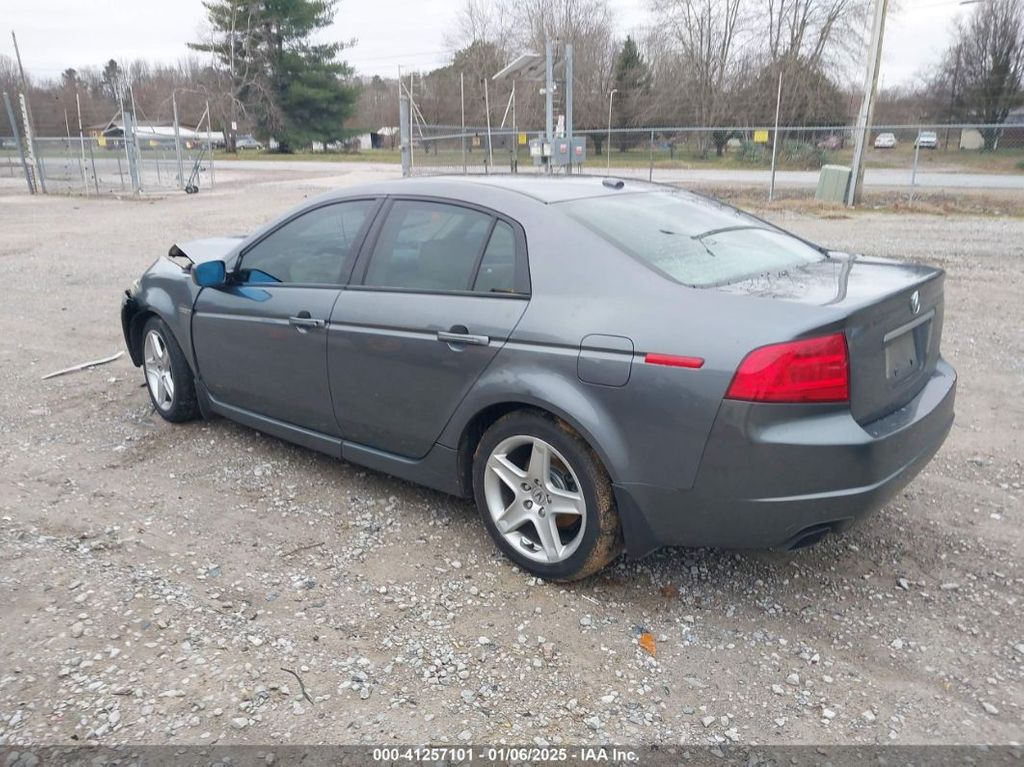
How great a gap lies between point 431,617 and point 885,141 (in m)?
34.9

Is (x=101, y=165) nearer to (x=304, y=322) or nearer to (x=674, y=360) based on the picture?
(x=304, y=322)

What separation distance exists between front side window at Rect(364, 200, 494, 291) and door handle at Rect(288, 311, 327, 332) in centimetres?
31

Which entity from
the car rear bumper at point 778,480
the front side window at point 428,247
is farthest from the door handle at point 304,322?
the car rear bumper at point 778,480

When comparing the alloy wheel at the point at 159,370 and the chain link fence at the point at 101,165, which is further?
the chain link fence at the point at 101,165

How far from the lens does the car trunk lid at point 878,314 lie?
280cm

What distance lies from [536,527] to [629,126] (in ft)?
135

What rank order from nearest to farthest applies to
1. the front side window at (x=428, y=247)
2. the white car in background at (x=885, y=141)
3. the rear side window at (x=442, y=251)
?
the rear side window at (x=442, y=251) → the front side window at (x=428, y=247) → the white car in background at (x=885, y=141)

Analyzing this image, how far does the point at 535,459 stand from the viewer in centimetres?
321

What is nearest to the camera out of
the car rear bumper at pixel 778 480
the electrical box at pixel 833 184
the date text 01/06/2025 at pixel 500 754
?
the date text 01/06/2025 at pixel 500 754

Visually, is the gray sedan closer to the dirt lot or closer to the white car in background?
the dirt lot

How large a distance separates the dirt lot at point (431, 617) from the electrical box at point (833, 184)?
15400 mm

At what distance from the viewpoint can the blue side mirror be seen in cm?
427

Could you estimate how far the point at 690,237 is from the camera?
3.50m

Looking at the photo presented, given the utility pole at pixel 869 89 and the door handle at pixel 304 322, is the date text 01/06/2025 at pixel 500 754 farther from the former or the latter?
the utility pole at pixel 869 89
